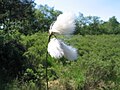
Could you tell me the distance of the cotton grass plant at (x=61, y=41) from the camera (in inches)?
124

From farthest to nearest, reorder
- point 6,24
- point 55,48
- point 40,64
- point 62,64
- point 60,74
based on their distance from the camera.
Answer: point 6,24 → point 62,64 → point 40,64 → point 60,74 → point 55,48

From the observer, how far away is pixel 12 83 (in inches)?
360

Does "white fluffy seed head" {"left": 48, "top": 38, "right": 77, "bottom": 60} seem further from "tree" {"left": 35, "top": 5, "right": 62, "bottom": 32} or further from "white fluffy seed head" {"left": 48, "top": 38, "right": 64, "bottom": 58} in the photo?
"tree" {"left": 35, "top": 5, "right": 62, "bottom": 32}

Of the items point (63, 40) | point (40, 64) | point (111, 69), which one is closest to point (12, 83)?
point (40, 64)

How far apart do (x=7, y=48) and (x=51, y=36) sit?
8.17m

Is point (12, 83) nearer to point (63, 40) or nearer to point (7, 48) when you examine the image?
point (7, 48)

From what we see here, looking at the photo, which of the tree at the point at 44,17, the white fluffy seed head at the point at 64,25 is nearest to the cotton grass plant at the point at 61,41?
the white fluffy seed head at the point at 64,25

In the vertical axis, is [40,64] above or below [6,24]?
below

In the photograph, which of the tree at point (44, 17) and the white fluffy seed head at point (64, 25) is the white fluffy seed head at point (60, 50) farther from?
the tree at point (44, 17)

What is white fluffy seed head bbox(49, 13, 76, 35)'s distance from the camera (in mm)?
3240

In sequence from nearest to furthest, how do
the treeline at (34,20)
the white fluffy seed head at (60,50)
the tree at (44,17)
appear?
the white fluffy seed head at (60,50) → the treeline at (34,20) → the tree at (44,17)

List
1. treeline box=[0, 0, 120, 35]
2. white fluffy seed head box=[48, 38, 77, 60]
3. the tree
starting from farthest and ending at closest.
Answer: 1. the tree
2. treeline box=[0, 0, 120, 35]
3. white fluffy seed head box=[48, 38, 77, 60]

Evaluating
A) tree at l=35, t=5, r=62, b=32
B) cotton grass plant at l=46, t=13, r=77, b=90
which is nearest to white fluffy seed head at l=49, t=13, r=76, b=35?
cotton grass plant at l=46, t=13, r=77, b=90

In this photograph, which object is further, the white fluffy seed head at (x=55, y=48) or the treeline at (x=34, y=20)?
the treeline at (x=34, y=20)
